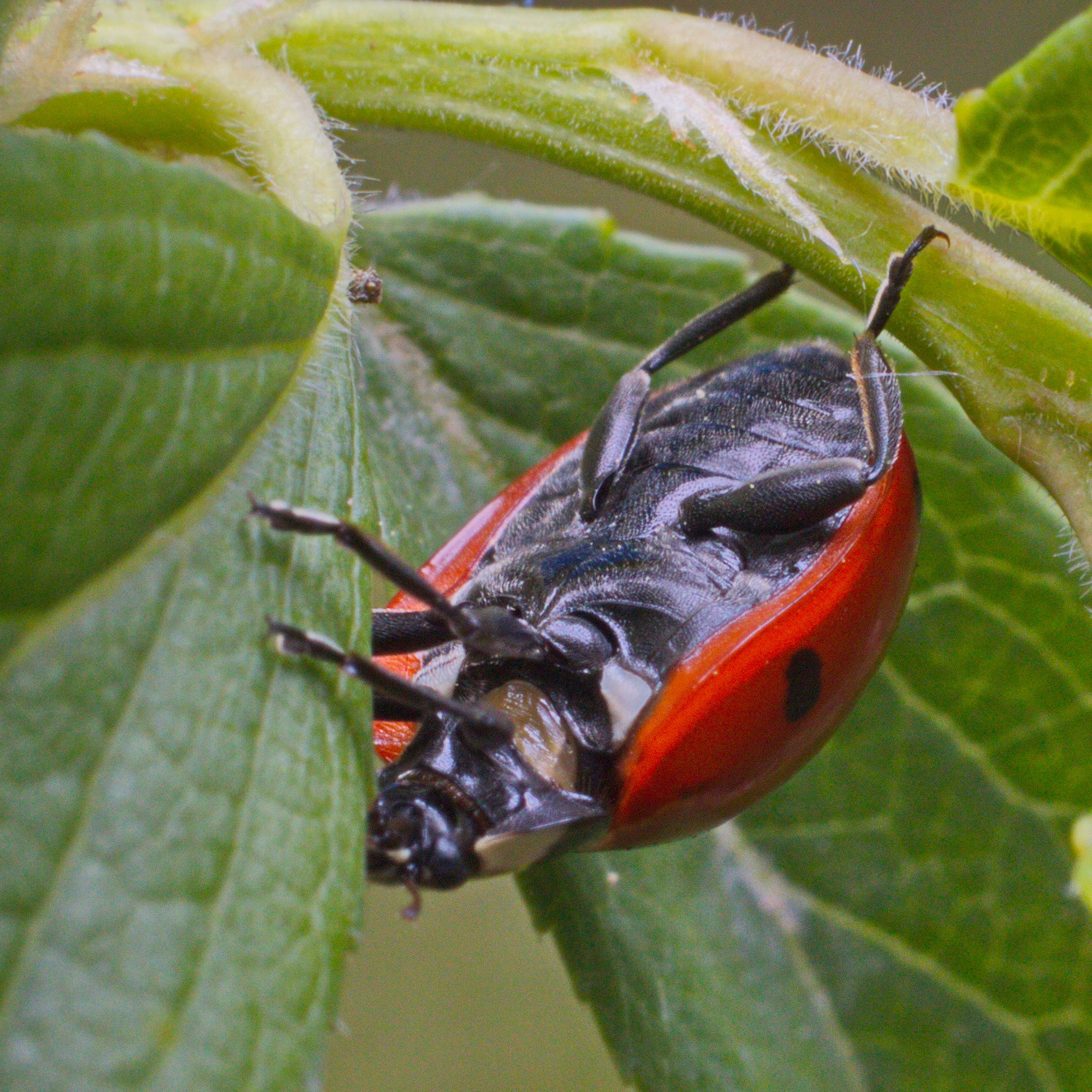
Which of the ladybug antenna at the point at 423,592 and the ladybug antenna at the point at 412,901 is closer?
the ladybug antenna at the point at 423,592

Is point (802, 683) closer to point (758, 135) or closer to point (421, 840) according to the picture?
point (421, 840)

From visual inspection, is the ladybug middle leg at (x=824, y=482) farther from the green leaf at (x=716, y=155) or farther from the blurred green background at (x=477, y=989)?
the blurred green background at (x=477, y=989)

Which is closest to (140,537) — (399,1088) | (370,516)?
(370,516)

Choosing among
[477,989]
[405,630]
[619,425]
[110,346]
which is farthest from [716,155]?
[477,989]

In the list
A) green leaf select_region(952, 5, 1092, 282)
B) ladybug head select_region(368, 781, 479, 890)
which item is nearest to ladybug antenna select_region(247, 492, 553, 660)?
ladybug head select_region(368, 781, 479, 890)

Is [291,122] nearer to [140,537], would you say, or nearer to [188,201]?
[188,201]

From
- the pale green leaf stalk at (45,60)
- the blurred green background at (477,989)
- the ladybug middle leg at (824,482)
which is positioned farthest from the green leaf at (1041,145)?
the blurred green background at (477,989)

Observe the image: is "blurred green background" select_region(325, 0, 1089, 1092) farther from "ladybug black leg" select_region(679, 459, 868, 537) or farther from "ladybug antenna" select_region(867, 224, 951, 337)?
"ladybug antenna" select_region(867, 224, 951, 337)
